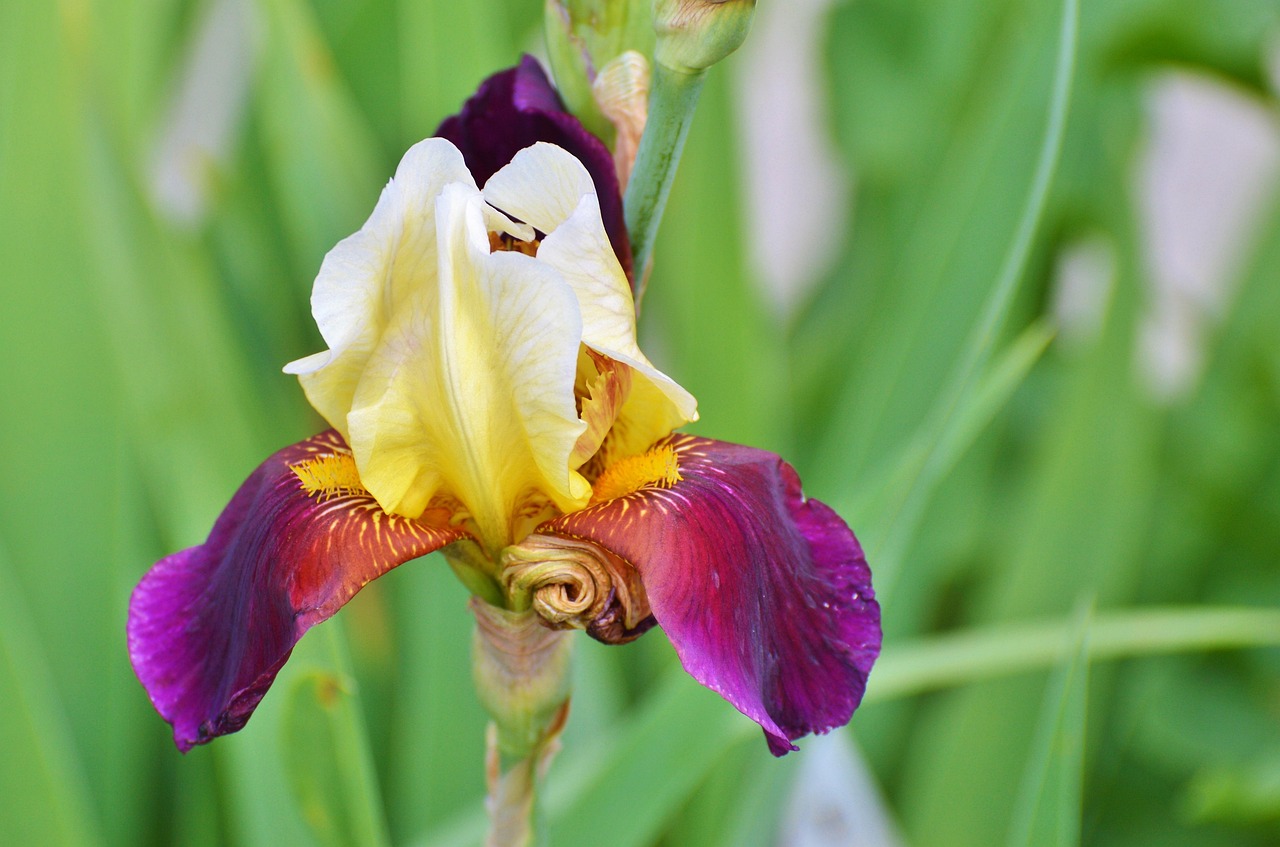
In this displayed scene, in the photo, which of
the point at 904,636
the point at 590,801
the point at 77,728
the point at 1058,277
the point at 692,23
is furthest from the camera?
the point at 1058,277

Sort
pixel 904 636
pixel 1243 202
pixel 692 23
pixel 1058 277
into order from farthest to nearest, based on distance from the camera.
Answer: pixel 1243 202, pixel 1058 277, pixel 904 636, pixel 692 23

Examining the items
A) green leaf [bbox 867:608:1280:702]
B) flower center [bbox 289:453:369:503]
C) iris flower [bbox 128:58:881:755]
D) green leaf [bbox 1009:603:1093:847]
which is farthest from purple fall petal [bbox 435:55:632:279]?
green leaf [bbox 867:608:1280:702]

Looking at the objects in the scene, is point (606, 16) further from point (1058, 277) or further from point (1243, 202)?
point (1243, 202)

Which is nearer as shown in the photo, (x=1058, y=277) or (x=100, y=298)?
(x=100, y=298)

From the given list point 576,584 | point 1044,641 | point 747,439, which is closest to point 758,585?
point 576,584

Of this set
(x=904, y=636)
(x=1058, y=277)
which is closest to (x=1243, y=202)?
(x=1058, y=277)

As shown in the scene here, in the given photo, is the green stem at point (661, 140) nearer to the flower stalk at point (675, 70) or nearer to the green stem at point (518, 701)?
the flower stalk at point (675, 70)

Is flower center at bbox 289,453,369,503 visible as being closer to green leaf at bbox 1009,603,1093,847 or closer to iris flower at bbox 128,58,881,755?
iris flower at bbox 128,58,881,755

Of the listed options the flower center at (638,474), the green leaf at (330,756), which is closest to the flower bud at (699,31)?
the flower center at (638,474)
